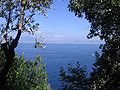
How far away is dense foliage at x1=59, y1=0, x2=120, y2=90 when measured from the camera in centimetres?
1912

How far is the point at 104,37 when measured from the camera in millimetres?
20312

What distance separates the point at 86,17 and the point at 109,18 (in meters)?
2.37

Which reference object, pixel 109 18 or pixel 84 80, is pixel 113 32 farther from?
pixel 84 80

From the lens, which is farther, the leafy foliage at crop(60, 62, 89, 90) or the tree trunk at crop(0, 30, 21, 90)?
the leafy foliage at crop(60, 62, 89, 90)

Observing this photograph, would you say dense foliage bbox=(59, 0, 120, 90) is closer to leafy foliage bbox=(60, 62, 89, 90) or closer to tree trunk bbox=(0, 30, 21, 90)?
leafy foliage bbox=(60, 62, 89, 90)

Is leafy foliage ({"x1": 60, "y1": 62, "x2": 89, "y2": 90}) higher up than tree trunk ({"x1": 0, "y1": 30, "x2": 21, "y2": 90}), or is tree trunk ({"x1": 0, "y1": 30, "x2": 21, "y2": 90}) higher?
tree trunk ({"x1": 0, "y1": 30, "x2": 21, "y2": 90})

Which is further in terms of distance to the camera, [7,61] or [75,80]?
[75,80]

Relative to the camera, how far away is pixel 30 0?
1780 centimetres

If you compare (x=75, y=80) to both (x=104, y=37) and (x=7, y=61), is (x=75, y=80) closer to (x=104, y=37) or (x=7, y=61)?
(x=104, y=37)

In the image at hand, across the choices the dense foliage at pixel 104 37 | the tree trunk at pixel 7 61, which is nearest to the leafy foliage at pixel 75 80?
the dense foliage at pixel 104 37

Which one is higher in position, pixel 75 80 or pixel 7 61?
pixel 7 61

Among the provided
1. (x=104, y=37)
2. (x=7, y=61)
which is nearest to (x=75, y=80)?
(x=104, y=37)

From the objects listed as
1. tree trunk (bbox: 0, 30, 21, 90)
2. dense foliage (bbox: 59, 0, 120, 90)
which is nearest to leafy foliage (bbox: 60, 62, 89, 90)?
dense foliage (bbox: 59, 0, 120, 90)

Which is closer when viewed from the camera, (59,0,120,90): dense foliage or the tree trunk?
the tree trunk
